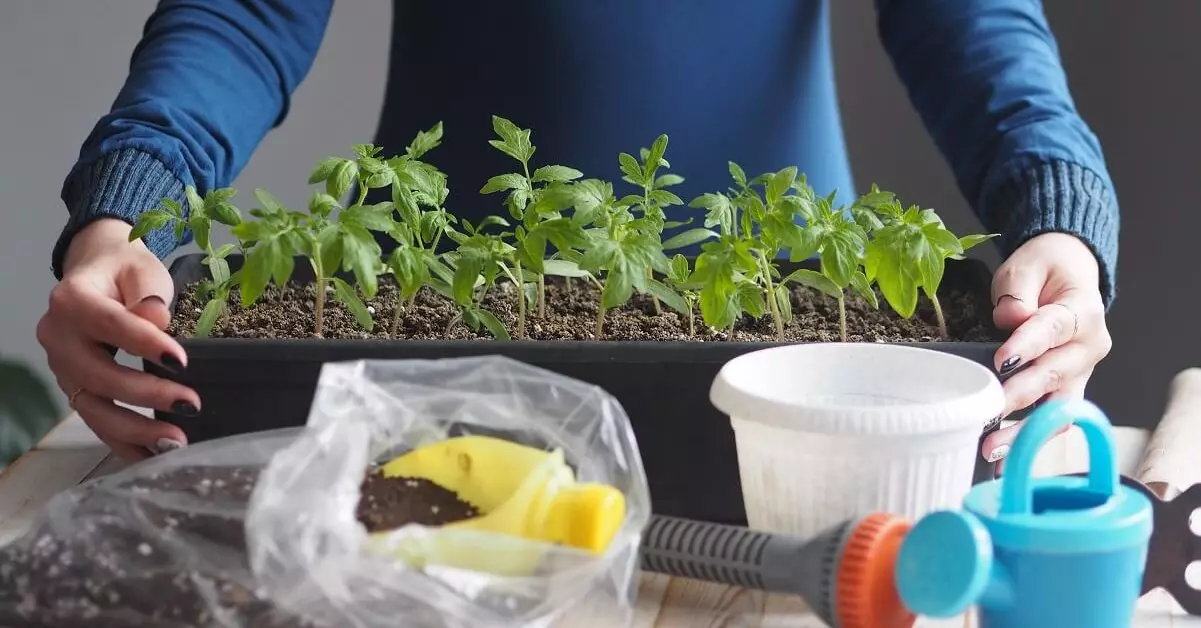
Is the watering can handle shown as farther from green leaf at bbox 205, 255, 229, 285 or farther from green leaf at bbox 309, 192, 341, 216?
green leaf at bbox 205, 255, 229, 285

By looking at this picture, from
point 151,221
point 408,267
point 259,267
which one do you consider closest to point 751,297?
point 408,267

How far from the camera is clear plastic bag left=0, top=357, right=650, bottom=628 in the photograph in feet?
1.98

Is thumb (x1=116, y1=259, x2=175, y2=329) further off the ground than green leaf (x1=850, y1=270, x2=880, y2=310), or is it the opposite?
thumb (x1=116, y1=259, x2=175, y2=329)

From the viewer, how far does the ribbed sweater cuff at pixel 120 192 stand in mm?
1091

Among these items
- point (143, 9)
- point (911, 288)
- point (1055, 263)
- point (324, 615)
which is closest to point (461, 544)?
point (324, 615)

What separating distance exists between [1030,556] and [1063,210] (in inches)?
22.9

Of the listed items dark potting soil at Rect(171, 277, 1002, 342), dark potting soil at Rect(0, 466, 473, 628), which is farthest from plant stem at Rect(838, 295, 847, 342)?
dark potting soil at Rect(0, 466, 473, 628)

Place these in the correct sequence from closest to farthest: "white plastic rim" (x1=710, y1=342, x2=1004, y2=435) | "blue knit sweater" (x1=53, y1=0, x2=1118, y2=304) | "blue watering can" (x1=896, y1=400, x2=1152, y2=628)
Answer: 1. "blue watering can" (x1=896, y1=400, x2=1152, y2=628)
2. "white plastic rim" (x1=710, y1=342, x2=1004, y2=435)
3. "blue knit sweater" (x1=53, y1=0, x2=1118, y2=304)

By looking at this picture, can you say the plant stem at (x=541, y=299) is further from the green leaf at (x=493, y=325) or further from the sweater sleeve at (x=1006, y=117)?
the sweater sleeve at (x=1006, y=117)

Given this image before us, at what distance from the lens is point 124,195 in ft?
3.61

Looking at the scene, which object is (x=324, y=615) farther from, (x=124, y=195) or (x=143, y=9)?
(x=143, y=9)

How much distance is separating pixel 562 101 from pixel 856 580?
99 cm

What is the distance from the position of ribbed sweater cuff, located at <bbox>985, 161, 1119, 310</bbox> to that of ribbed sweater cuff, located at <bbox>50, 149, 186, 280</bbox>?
0.78m

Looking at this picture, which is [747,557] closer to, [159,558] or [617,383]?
[617,383]
